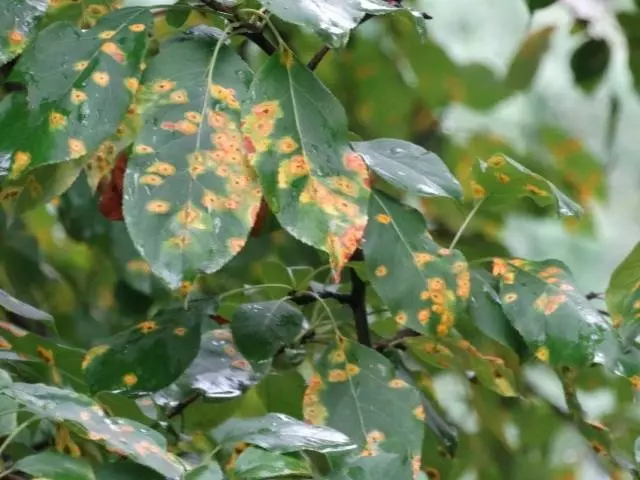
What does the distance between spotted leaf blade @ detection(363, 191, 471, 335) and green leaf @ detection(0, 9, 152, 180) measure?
0.20 meters

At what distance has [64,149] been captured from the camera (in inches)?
26.1

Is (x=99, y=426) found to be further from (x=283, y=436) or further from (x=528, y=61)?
(x=528, y=61)

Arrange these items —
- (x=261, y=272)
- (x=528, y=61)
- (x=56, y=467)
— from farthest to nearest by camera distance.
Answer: (x=528, y=61), (x=261, y=272), (x=56, y=467)

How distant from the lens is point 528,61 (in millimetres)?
1642

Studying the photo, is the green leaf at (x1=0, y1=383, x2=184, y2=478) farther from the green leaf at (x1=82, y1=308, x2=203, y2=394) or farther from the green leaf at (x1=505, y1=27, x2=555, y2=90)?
the green leaf at (x1=505, y1=27, x2=555, y2=90)

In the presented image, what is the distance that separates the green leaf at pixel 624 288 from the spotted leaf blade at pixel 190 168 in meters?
0.29

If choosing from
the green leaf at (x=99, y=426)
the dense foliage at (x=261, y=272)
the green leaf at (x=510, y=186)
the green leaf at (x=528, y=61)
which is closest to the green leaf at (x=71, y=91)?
the dense foliage at (x=261, y=272)

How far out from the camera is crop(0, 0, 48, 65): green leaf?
689 millimetres

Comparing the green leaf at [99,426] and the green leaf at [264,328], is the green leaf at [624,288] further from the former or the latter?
the green leaf at [99,426]

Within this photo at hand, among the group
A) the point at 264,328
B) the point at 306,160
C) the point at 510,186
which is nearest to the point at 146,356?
the point at 264,328

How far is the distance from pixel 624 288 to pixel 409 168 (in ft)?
0.57

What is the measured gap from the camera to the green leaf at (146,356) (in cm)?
75

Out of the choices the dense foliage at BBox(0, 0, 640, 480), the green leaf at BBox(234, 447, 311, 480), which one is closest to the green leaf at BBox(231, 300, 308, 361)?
the dense foliage at BBox(0, 0, 640, 480)

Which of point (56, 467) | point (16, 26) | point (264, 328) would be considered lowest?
point (264, 328)
